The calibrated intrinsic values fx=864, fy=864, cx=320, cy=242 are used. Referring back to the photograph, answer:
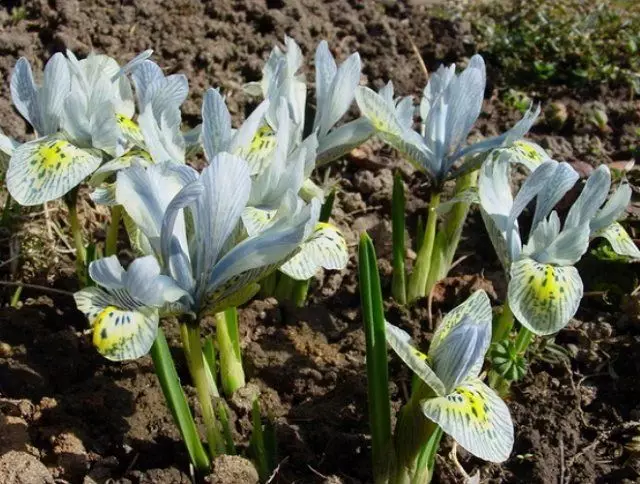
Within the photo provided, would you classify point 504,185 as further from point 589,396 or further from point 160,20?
point 160,20

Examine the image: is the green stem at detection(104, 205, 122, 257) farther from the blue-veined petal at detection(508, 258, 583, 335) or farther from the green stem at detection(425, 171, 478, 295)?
the blue-veined petal at detection(508, 258, 583, 335)

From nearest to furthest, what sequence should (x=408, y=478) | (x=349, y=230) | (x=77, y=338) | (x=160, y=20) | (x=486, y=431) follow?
(x=486, y=431) → (x=408, y=478) → (x=77, y=338) → (x=349, y=230) → (x=160, y=20)

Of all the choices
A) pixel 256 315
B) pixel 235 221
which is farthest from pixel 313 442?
pixel 235 221

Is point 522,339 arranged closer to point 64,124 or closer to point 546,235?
point 546,235

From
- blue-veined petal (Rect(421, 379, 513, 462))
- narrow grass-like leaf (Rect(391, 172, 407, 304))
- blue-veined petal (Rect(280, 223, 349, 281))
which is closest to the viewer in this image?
blue-veined petal (Rect(421, 379, 513, 462))

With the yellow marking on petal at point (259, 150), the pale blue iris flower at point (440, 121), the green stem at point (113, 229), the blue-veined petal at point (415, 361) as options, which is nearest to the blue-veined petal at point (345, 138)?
the pale blue iris flower at point (440, 121)

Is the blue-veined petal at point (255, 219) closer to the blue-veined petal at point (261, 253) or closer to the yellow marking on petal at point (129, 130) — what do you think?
the blue-veined petal at point (261, 253)

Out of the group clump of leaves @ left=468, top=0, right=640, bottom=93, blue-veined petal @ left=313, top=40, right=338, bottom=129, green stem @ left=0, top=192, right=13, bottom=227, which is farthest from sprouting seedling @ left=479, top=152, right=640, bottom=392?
clump of leaves @ left=468, top=0, right=640, bottom=93
